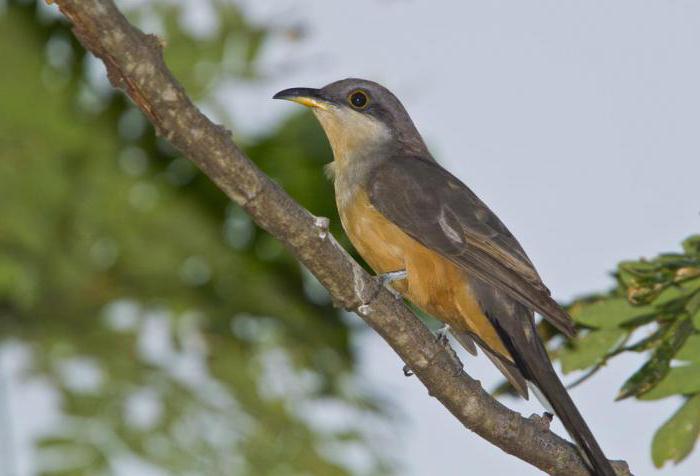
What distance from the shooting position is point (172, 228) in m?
7.09

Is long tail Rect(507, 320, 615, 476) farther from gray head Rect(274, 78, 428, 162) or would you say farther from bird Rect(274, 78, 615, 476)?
gray head Rect(274, 78, 428, 162)

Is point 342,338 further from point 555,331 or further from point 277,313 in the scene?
point 555,331

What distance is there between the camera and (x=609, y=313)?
18.0 ft

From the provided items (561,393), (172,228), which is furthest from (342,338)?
(561,393)

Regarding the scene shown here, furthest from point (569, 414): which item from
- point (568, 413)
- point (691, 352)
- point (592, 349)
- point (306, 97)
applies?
point (306, 97)

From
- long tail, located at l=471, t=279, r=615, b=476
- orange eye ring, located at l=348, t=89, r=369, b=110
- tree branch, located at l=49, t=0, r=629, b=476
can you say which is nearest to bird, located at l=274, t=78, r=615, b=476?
long tail, located at l=471, t=279, r=615, b=476

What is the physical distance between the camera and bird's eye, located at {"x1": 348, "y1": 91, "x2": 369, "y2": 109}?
758 cm

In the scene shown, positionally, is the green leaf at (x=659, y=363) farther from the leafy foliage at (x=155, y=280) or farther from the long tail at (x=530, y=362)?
the leafy foliage at (x=155, y=280)

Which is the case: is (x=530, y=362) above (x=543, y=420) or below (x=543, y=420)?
above

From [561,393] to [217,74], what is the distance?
9.51 ft

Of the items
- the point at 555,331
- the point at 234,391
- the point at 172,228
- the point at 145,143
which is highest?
the point at 145,143

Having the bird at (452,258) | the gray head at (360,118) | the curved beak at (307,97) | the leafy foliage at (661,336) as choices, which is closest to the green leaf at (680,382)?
the leafy foliage at (661,336)

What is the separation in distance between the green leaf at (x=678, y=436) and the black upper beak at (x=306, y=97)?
2899mm

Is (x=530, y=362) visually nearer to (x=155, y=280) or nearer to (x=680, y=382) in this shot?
(x=680, y=382)
